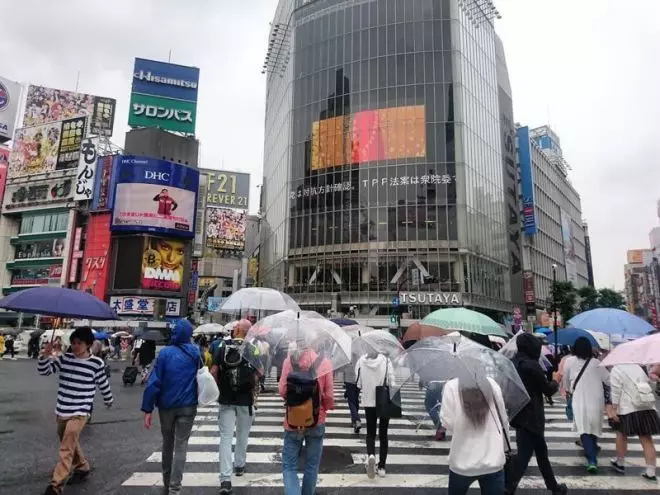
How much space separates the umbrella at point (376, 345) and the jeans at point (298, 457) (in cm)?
260

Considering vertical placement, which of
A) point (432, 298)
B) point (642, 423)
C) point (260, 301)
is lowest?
point (642, 423)

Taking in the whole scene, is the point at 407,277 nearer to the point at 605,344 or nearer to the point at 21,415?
the point at 605,344

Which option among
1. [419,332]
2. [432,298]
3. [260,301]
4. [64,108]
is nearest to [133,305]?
[432,298]

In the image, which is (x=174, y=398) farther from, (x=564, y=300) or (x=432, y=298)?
(x=564, y=300)

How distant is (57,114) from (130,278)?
105 feet

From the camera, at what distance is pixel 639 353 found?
5.15 metres

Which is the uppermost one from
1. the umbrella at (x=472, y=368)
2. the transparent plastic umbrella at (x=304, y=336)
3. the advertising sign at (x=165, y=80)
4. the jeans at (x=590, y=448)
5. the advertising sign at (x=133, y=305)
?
the advertising sign at (x=165, y=80)

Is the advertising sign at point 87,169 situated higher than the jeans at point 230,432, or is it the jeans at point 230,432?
the advertising sign at point 87,169

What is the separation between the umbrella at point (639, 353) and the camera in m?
4.96

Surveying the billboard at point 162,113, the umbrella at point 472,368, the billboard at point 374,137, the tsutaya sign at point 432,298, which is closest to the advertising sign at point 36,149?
the billboard at point 162,113

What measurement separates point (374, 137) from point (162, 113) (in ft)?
81.4

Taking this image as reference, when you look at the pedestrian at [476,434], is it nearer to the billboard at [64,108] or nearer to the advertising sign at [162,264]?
the advertising sign at [162,264]

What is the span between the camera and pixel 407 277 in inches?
1681

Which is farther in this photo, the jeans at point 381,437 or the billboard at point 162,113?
the billboard at point 162,113
